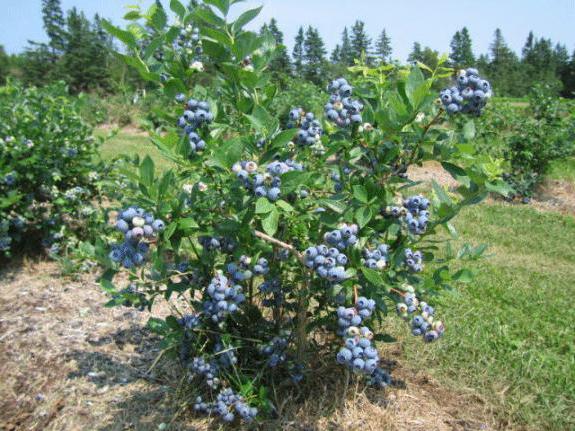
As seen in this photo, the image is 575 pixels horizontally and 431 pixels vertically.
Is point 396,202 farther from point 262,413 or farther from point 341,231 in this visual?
point 262,413

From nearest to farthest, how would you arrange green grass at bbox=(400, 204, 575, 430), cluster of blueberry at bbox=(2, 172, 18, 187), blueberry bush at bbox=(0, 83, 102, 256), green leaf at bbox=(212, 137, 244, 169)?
green leaf at bbox=(212, 137, 244, 169) → green grass at bbox=(400, 204, 575, 430) → cluster of blueberry at bbox=(2, 172, 18, 187) → blueberry bush at bbox=(0, 83, 102, 256)

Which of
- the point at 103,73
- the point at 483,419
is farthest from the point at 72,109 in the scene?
the point at 103,73

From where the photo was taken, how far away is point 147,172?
152 cm

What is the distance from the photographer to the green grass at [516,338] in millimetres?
2307

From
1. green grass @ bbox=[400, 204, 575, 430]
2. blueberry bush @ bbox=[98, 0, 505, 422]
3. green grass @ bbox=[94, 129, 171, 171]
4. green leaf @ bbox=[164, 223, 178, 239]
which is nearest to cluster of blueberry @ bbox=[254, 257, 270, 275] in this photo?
blueberry bush @ bbox=[98, 0, 505, 422]

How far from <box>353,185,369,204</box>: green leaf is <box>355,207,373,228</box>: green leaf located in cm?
3

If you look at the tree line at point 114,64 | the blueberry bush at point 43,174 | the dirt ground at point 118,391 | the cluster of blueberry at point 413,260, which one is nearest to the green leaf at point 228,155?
the cluster of blueberry at point 413,260

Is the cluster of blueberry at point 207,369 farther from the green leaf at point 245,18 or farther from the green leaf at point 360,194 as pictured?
the green leaf at point 245,18

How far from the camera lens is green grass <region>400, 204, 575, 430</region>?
2.31 m

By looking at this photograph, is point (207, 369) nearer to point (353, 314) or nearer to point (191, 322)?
point (191, 322)

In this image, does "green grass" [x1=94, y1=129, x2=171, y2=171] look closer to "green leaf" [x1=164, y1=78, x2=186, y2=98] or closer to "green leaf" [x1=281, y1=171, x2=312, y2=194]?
"green leaf" [x1=164, y1=78, x2=186, y2=98]

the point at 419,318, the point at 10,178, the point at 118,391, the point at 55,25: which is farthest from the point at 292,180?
the point at 55,25

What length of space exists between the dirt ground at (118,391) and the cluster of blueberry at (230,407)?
159 millimetres

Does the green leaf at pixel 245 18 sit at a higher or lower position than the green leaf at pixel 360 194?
higher
